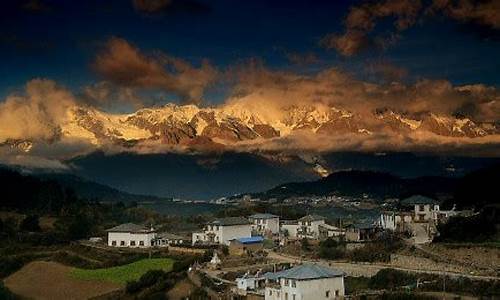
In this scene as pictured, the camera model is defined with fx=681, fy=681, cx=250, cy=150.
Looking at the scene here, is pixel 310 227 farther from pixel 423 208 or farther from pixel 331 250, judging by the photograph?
pixel 331 250

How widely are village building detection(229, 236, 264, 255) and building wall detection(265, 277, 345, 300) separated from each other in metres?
20.7

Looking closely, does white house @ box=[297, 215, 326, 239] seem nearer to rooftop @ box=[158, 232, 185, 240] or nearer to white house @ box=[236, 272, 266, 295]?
rooftop @ box=[158, 232, 185, 240]

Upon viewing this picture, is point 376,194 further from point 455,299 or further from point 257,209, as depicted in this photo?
point 455,299

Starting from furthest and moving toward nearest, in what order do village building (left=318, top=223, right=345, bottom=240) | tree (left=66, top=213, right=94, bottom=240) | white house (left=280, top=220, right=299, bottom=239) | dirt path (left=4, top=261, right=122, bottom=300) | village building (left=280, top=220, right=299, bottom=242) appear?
tree (left=66, top=213, right=94, bottom=240) < white house (left=280, top=220, right=299, bottom=239) < village building (left=280, top=220, right=299, bottom=242) < village building (left=318, top=223, right=345, bottom=240) < dirt path (left=4, top=261, right=122, bottom=300)

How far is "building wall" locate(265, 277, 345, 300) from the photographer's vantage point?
36719 mm

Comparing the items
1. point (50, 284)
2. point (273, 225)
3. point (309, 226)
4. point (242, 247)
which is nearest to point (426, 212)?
point (309, 226)

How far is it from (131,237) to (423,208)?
30833 mm

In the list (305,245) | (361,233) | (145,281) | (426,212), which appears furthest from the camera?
(426,212)

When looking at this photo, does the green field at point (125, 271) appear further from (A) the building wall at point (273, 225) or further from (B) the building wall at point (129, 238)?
(A) the building wall at point (273, 225)

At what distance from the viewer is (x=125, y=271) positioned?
59938 mm

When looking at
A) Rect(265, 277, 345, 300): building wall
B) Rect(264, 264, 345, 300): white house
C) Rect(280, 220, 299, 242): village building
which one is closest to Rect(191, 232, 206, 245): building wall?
Rect(280, 220, 299, 242): village building

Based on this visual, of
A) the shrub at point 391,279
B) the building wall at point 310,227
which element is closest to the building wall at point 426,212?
the building wall at point 310,227

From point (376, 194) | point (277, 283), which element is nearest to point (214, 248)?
point (277, 283)

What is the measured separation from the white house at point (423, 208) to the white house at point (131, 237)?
27024 millimetres
